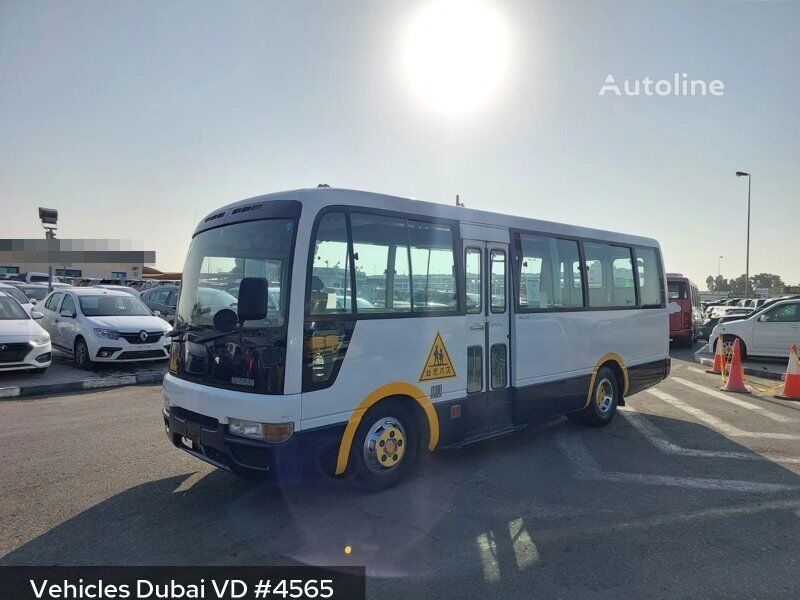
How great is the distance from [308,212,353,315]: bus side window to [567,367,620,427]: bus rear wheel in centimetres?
446

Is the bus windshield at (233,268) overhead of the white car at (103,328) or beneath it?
overhead

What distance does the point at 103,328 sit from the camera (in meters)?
11.0

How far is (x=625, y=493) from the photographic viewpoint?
4.98 m

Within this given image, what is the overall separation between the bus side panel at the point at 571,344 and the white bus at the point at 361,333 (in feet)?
0.09

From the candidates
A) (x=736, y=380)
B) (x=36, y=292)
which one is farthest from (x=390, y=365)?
(x=36, y=292)

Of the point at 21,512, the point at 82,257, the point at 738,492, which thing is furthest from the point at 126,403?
the point at 738,492

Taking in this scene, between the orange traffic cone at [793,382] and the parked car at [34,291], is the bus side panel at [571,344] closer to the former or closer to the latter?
the orange traffic cone at [793,382]

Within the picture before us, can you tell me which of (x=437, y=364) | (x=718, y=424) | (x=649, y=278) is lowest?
(x=718, y=424)

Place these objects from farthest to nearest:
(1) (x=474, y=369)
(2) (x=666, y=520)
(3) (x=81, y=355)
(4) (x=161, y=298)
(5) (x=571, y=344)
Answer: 1. (4) (x=161, y=298)
2. (3) (x=81, y=355)
3. (5) (x=571, y=344)
4. (1) (x=474, y=369)
5. (2) (x=666, y=520)

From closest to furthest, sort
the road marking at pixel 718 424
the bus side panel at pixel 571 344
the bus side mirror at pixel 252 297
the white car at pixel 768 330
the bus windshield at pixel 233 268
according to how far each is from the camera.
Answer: the bus side mirror at pixel 252 297, the bus windshield at pixel 233 268, the bus side panel at pixel 571 344, the road marking at pixel 718 424, the white car at pixel 768 330

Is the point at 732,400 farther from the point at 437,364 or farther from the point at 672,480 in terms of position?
the point at 437,364

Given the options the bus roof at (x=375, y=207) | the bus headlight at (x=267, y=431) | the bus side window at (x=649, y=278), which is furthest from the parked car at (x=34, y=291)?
the bus side window at (x=649, y=278)

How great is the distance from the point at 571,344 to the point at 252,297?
4495mm

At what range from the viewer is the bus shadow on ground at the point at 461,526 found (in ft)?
11.8
